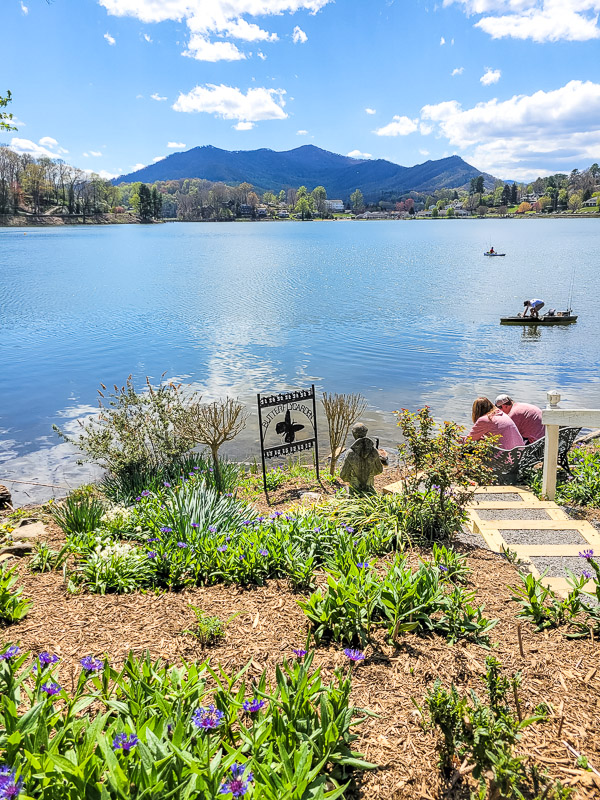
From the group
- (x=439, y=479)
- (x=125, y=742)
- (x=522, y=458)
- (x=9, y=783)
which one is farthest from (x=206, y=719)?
(x=522, y=458)

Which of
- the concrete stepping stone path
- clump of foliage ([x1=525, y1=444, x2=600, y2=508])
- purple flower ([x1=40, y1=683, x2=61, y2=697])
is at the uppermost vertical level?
purple flower ([x1=40, y1=683, x2=61, y2=697])

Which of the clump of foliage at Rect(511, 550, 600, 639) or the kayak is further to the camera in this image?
the kayak

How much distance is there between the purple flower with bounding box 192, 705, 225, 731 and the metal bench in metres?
6.59

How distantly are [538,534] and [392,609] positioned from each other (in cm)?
284

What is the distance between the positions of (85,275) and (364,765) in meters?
53.9

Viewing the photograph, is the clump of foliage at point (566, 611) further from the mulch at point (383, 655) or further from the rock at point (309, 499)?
the rock at point (309, 499)

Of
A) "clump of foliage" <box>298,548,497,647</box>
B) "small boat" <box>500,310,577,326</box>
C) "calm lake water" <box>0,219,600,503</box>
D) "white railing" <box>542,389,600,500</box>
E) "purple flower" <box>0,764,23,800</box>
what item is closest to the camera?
"purple flower" <box>0,764,23,800</box>

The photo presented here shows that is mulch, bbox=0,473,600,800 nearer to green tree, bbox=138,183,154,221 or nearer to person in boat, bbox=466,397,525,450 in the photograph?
person in boat, bbox=466,397,525,450

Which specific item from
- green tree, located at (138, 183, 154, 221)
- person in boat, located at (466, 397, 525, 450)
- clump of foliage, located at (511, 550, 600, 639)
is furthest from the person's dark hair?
green tree, located at (138, 183, 154, 221)

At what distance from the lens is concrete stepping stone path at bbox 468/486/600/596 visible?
5.21 m

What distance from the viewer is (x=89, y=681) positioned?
10.4 feet

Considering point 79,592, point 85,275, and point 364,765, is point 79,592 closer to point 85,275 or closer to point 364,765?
point 364,765

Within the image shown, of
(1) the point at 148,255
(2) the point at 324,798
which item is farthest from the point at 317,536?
(1) the point at 148,255

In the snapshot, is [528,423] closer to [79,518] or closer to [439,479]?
[439,479]
